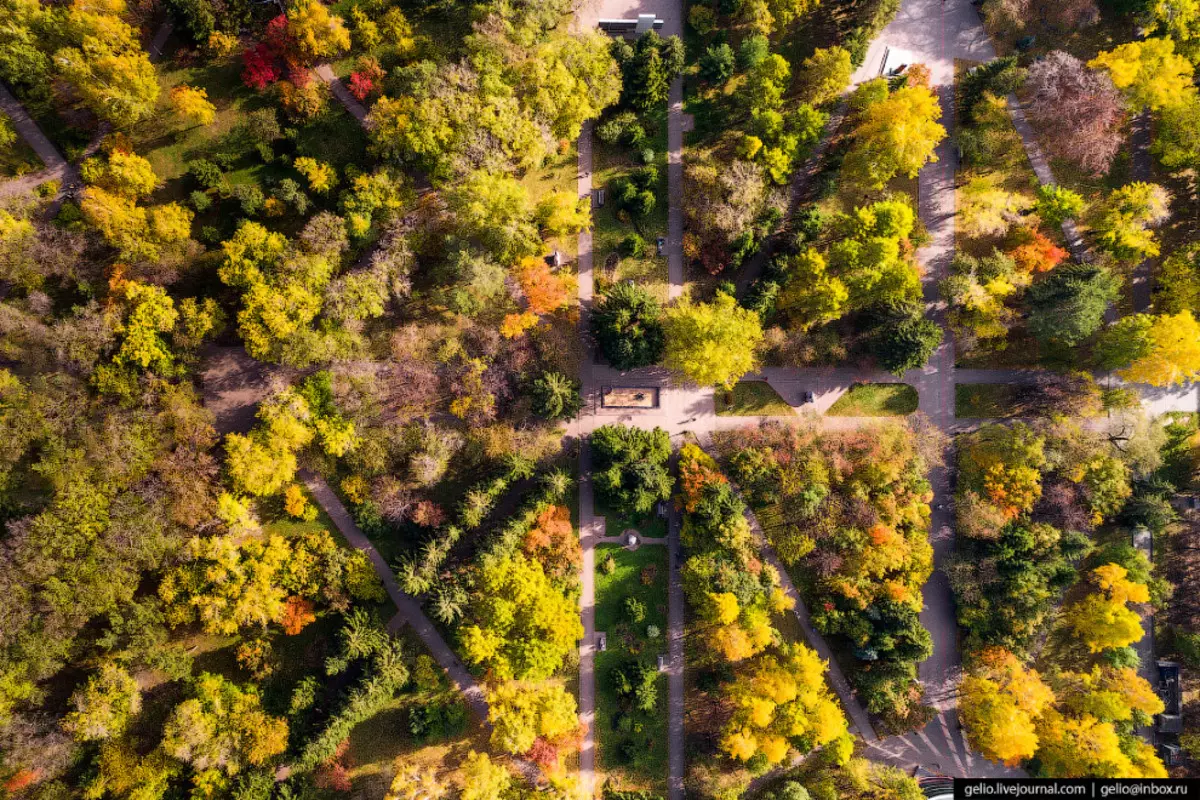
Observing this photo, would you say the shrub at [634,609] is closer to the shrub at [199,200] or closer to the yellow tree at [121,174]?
the shrub at [199,200]

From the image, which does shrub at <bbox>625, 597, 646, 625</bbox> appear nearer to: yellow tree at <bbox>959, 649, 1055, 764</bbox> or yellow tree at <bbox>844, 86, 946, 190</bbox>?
yellow tree at <bbox>959, 649, 1055, 764</bbox>

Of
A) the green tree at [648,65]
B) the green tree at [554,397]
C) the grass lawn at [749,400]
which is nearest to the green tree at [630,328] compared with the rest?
the green tree at [554,397]

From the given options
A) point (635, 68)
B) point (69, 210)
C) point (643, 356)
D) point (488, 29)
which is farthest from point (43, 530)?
point (635, 68)

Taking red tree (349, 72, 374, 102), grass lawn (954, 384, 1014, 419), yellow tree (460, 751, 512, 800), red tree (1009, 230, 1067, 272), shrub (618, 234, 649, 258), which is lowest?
yellow tree (460, 751, 512, 800)

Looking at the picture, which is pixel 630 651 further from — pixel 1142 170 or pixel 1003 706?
pixel 1142 170

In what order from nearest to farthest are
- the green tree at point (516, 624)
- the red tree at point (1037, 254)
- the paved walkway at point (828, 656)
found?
the green tree at point (516, 624)
the red tree at point (1037, 254)
the paved walkway at point (828, 656)

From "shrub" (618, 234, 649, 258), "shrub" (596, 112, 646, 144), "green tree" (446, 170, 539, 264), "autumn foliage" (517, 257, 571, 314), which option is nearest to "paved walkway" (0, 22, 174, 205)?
"green tree" (446, 170, 539, 264)
